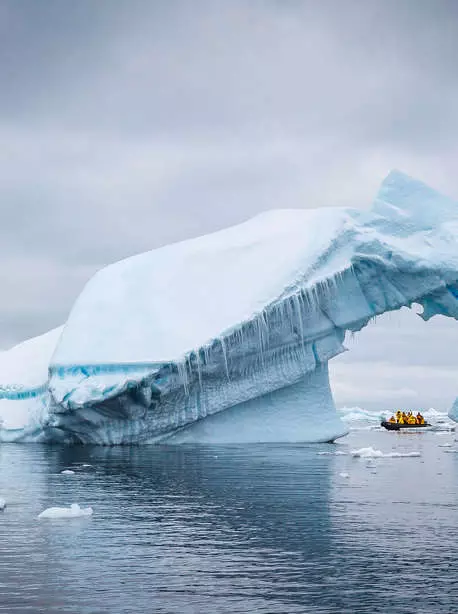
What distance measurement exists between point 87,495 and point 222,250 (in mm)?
19530

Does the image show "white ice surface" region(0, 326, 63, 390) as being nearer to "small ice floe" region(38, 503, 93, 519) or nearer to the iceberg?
the iceberg

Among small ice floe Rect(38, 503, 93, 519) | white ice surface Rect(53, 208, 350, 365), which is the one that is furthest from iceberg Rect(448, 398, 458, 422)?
small ice floe Rect(38, 503, 93, 519)

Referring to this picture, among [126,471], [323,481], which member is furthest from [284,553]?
[126,471]

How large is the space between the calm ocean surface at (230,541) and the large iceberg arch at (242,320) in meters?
8.51

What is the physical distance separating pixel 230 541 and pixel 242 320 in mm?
20139

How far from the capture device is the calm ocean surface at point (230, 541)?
1016 centimetres

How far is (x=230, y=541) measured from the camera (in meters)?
13.7

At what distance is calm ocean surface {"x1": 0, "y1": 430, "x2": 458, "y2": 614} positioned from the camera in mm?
10156

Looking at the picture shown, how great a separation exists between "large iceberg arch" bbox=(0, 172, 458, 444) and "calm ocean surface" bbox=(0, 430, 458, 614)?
27.9 feet

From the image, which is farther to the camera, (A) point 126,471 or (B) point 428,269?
(B) point 428,269

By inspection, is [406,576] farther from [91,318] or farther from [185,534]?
[91,318]

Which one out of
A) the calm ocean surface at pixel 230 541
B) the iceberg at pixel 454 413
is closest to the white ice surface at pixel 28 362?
the calm ocean surface at pixel 230 541

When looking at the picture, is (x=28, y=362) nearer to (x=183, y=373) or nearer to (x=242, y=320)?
(x=183, y=373)

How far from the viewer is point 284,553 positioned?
41.8 ft
